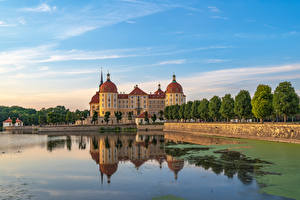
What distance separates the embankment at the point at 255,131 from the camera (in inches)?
1612

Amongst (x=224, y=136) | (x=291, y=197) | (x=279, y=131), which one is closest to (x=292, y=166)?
(x=291, y=197)

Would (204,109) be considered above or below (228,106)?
below

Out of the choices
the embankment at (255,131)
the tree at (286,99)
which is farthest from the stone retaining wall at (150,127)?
the tree at (286,99)

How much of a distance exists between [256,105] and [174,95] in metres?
82.3

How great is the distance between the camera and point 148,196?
17.9 metres

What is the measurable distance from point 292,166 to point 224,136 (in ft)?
120

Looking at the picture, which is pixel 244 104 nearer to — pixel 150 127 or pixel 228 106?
pixel 228 106

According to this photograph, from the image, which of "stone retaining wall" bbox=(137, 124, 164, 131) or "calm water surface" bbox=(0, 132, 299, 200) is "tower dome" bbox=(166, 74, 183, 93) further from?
"calm water surface" bbox=(0, 132, 299, 200)

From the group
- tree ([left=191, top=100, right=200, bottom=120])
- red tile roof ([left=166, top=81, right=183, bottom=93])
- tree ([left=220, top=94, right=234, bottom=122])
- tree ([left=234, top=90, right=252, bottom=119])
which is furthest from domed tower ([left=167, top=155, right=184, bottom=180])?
red tile roof ([left=166, top=81, right=183, bottom=93])

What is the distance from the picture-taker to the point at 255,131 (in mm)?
50031

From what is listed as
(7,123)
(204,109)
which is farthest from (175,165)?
(7,123)

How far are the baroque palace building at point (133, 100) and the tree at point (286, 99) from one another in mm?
86250

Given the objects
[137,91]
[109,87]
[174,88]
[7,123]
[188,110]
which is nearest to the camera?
[188,110]

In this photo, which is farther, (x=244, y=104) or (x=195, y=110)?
(x=195, y=110)
